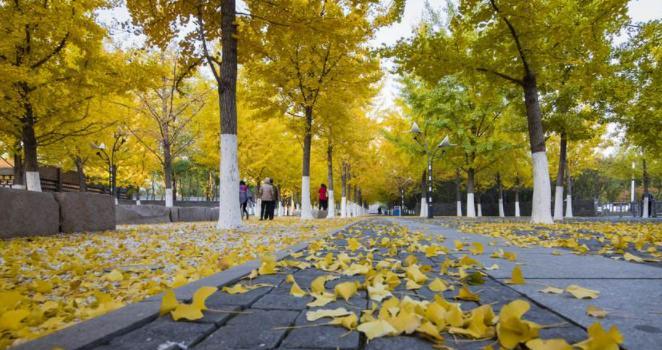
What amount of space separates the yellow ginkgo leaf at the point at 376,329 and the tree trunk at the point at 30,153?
1332cm

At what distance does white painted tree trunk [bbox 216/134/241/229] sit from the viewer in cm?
861

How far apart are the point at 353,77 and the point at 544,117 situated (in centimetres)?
858

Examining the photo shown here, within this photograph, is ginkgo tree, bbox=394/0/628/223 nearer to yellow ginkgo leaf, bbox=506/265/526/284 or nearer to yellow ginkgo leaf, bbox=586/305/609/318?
yellow ginkgo leaf, bbox=506/265/526/284

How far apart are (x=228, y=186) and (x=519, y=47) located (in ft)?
27.5

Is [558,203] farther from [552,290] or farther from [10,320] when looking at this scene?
[10,320]

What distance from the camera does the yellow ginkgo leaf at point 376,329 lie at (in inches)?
51.2

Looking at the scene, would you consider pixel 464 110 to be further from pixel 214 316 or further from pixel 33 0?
pixel 214 316

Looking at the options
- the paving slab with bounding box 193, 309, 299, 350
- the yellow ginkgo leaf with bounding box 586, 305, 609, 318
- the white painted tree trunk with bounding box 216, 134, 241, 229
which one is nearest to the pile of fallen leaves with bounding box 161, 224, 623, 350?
the paving slab with bounding box 193, 309, 299, 350

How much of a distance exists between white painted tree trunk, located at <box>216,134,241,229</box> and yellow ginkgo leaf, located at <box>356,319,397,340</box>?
7596 millimetres


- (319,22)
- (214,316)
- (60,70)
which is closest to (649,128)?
(319,22)

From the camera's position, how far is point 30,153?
38.3 feet

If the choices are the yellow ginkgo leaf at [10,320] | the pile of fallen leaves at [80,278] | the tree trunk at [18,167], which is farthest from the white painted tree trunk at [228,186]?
the tree trunk at [18,167]

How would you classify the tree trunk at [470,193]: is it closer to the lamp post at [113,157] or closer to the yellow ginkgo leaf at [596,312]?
the lamp post at [113,157]

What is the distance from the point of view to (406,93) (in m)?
22.7
